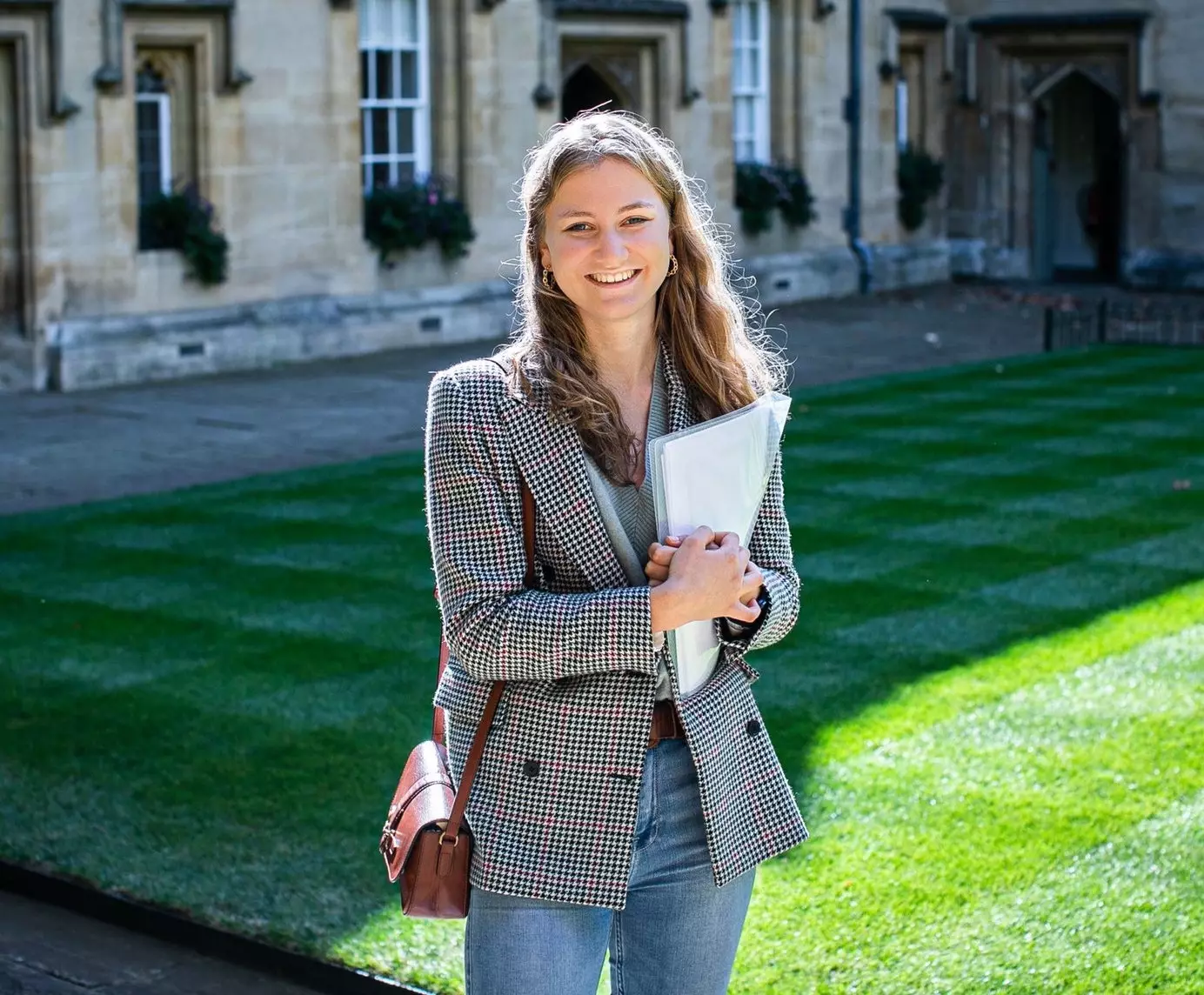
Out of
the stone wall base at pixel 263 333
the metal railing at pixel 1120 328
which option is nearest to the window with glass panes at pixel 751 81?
the metal railing at pixel 1120 328

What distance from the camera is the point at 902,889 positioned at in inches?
213

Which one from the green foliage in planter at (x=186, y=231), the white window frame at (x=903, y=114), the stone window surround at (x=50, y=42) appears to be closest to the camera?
the stone window surround at (x=50, y=42)

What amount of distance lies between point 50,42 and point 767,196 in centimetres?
1014

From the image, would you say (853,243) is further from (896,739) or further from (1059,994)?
(1059,994)

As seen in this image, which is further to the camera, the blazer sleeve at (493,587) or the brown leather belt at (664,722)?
the brown leather belt at (664,722)

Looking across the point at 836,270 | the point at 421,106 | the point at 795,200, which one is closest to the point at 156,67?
the point at 421,106

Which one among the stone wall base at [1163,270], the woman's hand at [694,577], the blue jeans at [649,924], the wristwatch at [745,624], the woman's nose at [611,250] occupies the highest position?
the stone wall base at [1163,270]

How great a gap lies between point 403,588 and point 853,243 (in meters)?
17.9

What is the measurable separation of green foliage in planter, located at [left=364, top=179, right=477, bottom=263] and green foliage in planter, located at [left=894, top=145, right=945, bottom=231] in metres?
8.82

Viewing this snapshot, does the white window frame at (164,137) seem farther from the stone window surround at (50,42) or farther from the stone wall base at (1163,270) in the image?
the stone wall base at (1163,270)

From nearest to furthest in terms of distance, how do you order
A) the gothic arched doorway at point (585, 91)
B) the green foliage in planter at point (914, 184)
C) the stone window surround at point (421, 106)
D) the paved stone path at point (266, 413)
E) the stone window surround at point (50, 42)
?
the paved stone path at point (266, 413), the stone window surround at point (50, 42), the stone window surround at point (421, 106), the gothic arched doorway at point (585, 91), the green foliage in planter at point (914, 184)

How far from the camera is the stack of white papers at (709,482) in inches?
119

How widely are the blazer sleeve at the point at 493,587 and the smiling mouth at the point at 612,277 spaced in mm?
226

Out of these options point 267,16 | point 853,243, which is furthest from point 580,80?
point 267,16
